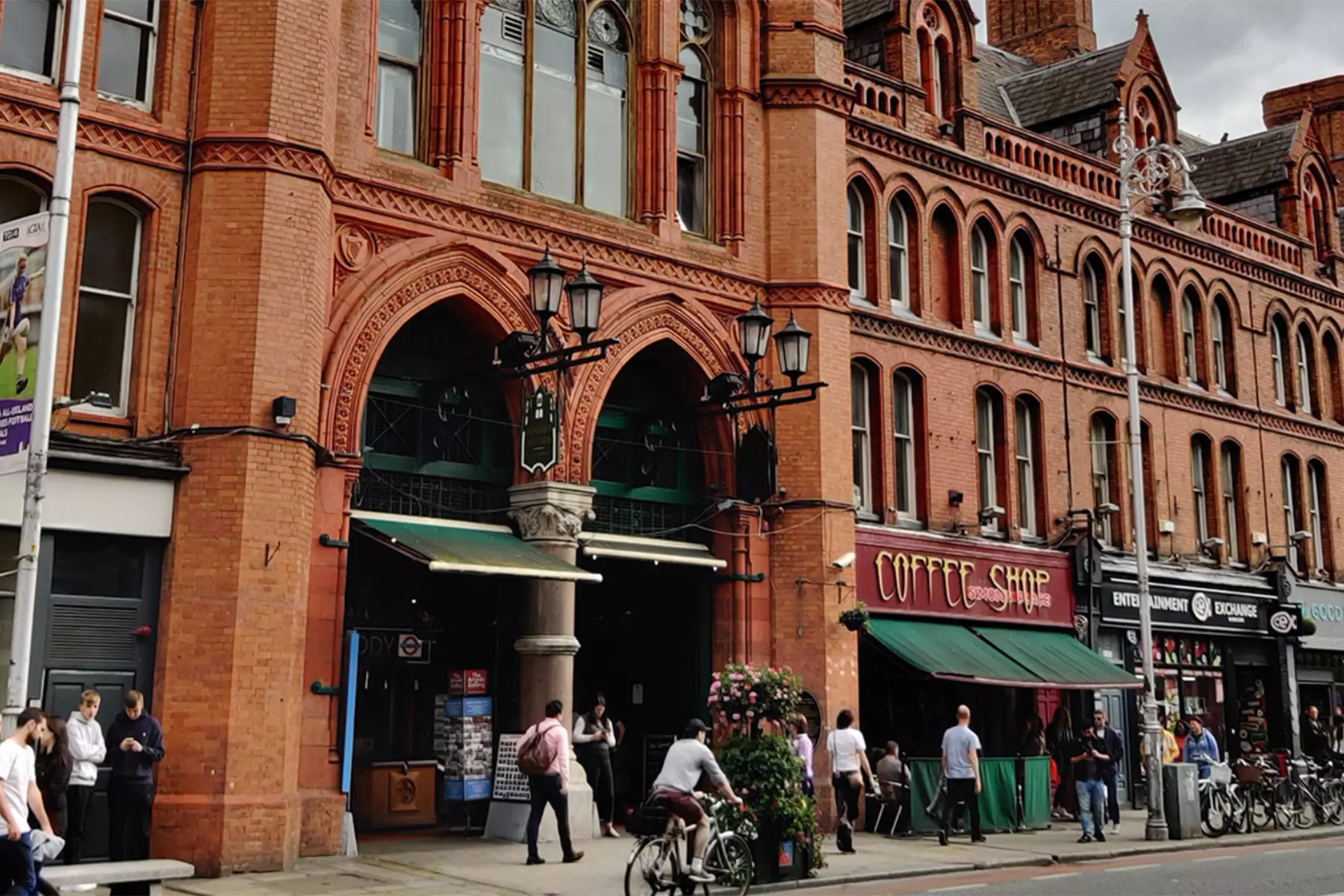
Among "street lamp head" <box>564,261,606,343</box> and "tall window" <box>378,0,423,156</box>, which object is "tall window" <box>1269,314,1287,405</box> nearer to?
"street lamp head" <box>564,261,606,343</box>

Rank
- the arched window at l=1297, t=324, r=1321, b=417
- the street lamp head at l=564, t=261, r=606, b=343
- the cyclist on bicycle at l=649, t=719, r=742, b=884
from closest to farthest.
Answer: the cyclist on bicycle at l=649, t=719, r=742, b=884, the street lamp head at l=564, t=261, r=606, b=343, the arched window at l=1297, t=324, r=1321, b=417

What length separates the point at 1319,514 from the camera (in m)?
33.6

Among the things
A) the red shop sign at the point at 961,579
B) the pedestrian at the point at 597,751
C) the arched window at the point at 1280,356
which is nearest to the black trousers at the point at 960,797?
the red shop sign at the point at 961,579

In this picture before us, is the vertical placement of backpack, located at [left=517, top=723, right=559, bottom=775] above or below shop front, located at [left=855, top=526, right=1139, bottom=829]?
below

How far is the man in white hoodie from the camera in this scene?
13.2 metres

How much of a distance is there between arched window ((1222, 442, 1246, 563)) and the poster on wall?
25709mm

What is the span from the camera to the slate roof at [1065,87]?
30.4 m

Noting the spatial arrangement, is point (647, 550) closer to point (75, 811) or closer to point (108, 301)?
point (108, 301)

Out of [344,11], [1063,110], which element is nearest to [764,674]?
[344,11]

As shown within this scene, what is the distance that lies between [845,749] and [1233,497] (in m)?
16.0

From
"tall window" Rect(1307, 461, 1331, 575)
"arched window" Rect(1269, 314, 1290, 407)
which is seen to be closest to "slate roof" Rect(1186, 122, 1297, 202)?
"arched window" Rect(1269, 314, 1290, 407)

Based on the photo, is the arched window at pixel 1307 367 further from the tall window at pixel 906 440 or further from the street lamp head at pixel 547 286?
the street lamp head at pixel 547 286

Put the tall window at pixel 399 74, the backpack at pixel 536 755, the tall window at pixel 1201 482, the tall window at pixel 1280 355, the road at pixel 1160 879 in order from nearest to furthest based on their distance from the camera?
the road at pixel 1160 879
the backpack at pixel 536 755
the tall window at pixel 399 74
the tall window at pixel 1201 482
the tall window at pixel 1280 355

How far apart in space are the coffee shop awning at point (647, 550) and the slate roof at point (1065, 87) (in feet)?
49.5
